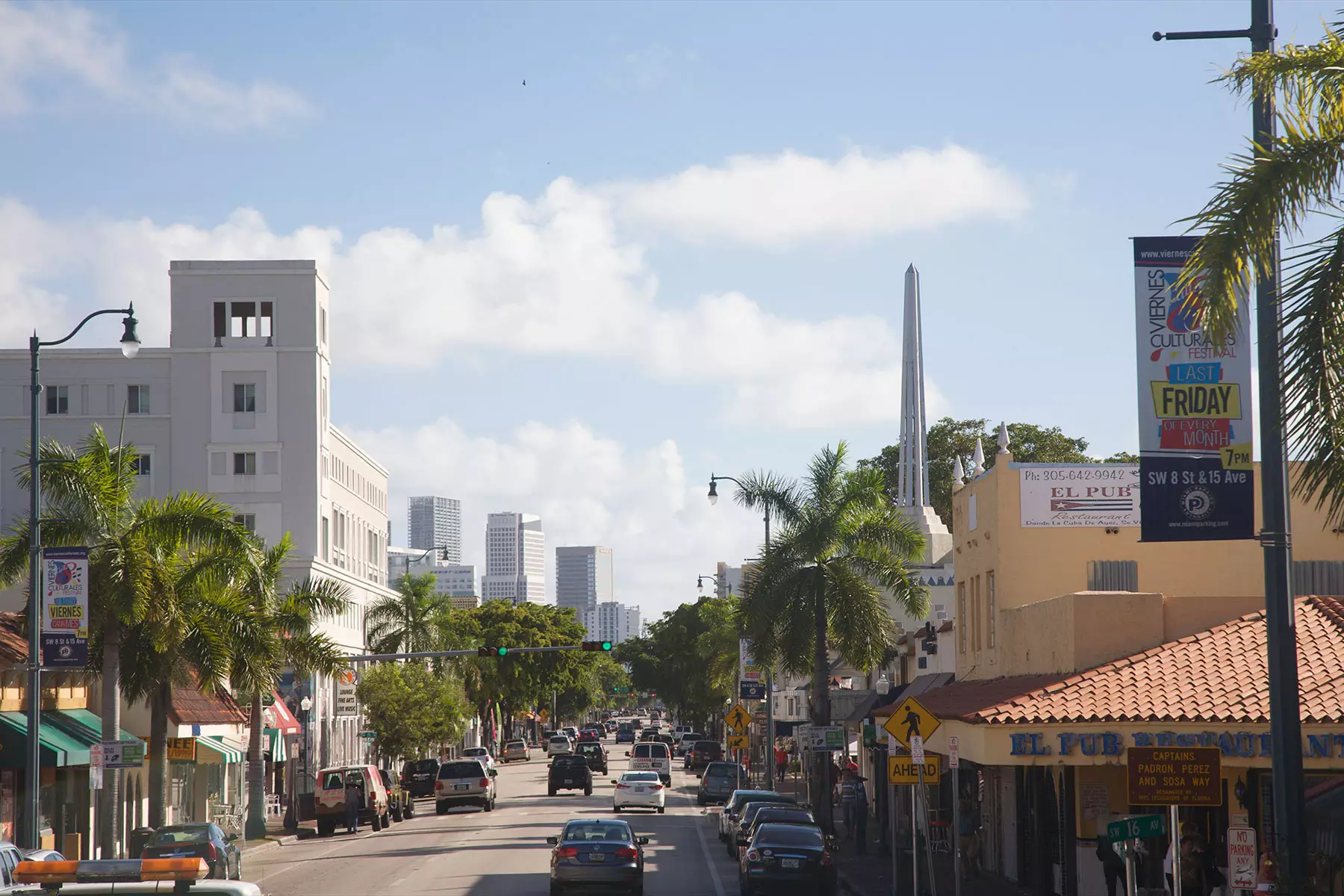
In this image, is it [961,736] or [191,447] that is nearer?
[961,736]

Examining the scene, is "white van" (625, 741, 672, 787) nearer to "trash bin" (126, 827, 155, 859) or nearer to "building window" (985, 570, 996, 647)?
"building window" (985, 570, 996, 647)

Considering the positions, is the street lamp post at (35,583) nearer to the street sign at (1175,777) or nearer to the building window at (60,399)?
the street sign at (1175,777)

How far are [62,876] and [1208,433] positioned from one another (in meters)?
11.5

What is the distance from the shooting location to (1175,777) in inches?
603

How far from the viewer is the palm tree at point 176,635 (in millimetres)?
33125

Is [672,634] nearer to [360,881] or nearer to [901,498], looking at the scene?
[901,498]

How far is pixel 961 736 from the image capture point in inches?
1039

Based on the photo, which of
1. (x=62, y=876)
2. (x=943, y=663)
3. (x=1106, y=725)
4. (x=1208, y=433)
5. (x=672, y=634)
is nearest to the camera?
(x=62, y=876)

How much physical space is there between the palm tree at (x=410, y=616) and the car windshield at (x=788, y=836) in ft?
169

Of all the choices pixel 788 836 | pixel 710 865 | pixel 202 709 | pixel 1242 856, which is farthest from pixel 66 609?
pixel 1242 856

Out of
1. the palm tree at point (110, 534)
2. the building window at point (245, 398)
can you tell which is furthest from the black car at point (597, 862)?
the building window at point (245, 398)

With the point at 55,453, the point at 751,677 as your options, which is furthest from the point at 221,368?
the point at 55,453

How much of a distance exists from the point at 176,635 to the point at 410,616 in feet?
153

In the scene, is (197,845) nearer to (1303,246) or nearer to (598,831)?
(598,831)
